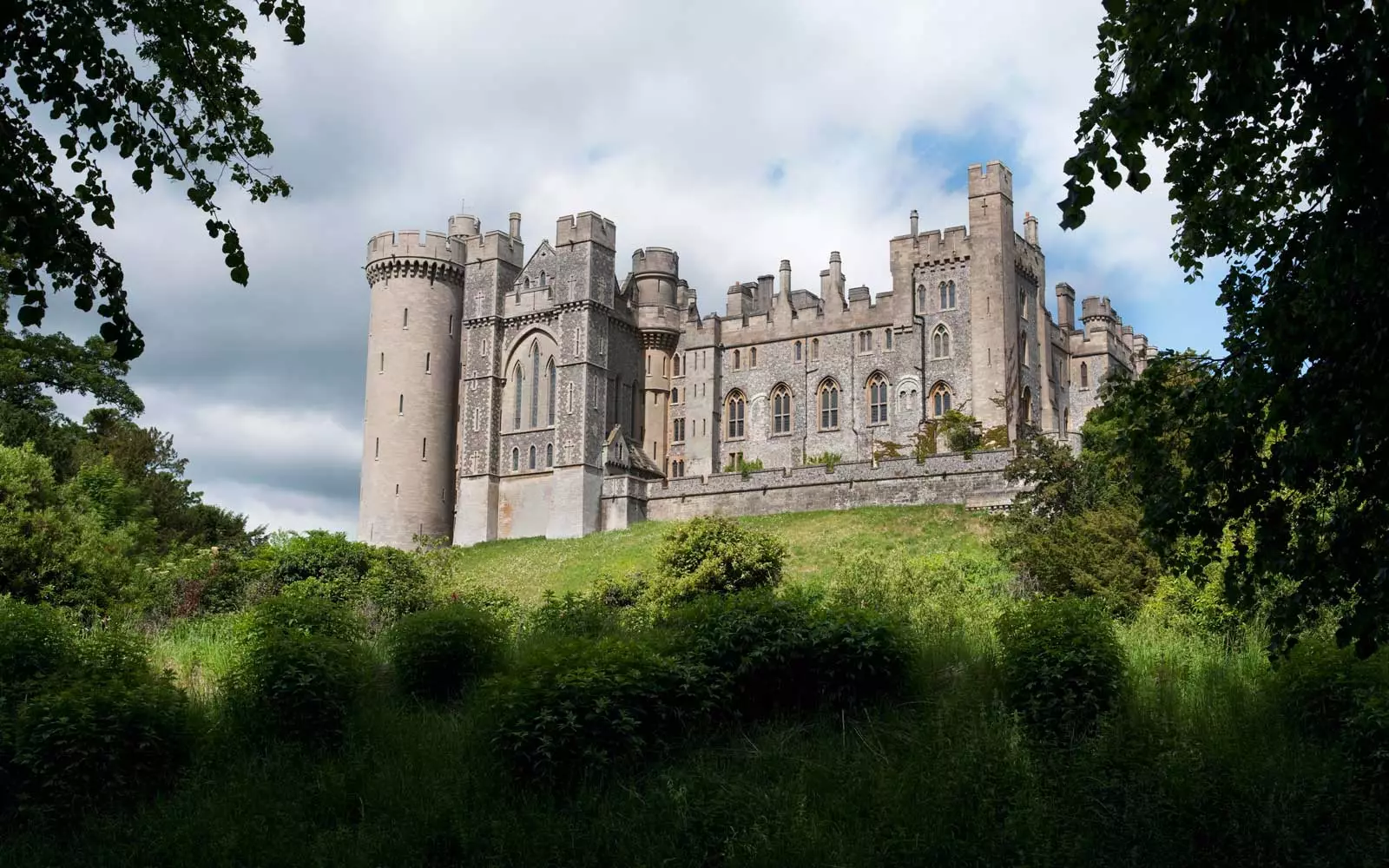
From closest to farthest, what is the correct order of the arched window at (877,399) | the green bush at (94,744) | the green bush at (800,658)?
the green bush at (94,744)
the green bush at (800,658)
the arched window at (877,399)

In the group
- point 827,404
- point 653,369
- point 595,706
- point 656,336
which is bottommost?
point 595,706

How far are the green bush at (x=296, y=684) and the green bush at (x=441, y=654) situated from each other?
0.53 meters

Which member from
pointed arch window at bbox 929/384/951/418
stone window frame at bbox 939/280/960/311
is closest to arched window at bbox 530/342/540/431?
pointed arch window at bbox 929/384/951/418

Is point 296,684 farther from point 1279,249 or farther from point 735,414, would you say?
point 735,414

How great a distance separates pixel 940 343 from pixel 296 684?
3819cm

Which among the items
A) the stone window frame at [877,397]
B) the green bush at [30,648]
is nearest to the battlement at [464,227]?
the stone window frame at [877,397]

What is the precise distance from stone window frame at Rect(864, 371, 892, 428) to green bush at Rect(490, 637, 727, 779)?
37.6 meters

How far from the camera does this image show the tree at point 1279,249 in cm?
683

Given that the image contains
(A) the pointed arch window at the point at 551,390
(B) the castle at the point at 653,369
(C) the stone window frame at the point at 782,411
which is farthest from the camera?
(C) the stone window frame at the point at 782,411

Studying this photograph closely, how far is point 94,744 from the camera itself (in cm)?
1265

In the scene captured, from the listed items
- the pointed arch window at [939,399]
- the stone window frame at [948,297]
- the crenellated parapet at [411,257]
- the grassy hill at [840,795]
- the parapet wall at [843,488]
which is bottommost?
the grassy hill at [840,795]

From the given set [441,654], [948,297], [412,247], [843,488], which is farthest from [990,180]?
[441,654]

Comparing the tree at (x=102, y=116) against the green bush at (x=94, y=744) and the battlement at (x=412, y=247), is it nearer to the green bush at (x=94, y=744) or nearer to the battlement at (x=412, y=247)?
the green bush at (x=94, y=744)

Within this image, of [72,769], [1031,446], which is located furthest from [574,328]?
[72,769]
